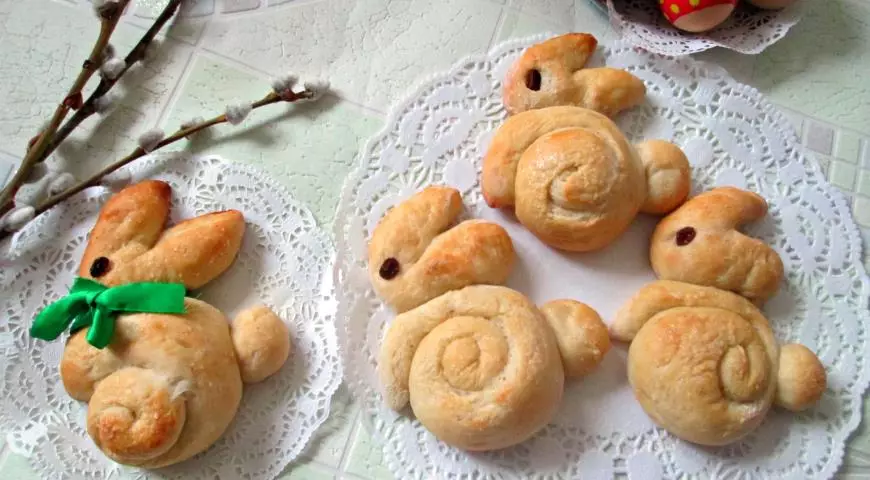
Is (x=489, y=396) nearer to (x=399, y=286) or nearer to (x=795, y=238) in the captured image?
(x=399, y=286)

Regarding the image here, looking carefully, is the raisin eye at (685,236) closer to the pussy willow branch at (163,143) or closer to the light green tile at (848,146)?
the light green tile at (848,146)

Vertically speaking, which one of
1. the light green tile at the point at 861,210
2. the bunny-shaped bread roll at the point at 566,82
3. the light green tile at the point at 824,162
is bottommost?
the light green tile at the point at 861,210

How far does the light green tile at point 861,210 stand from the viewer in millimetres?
1151

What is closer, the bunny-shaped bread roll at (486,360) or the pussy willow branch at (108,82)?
the bunny-shaped bread roll at (486,360)

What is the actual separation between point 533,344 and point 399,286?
214 millimetres

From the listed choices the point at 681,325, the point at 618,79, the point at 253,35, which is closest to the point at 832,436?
the point at 681,325

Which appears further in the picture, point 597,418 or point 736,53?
point 736,53

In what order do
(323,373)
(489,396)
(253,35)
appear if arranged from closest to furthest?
(489,396)
(323,373)
(253,35)

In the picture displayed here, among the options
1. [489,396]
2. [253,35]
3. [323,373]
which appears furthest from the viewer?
[253,35]

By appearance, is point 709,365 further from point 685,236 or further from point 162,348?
point 162,348

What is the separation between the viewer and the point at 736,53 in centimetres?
124

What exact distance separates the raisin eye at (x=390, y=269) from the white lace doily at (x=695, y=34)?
56 cm

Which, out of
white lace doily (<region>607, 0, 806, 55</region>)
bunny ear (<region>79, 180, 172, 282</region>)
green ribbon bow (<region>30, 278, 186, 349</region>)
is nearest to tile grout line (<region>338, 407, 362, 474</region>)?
green ribbon bow (<region>30, 278, 186, 349</region>)

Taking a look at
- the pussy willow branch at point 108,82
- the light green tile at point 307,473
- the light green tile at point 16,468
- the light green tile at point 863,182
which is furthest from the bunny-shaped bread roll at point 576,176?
the light green tile at point 16,468
